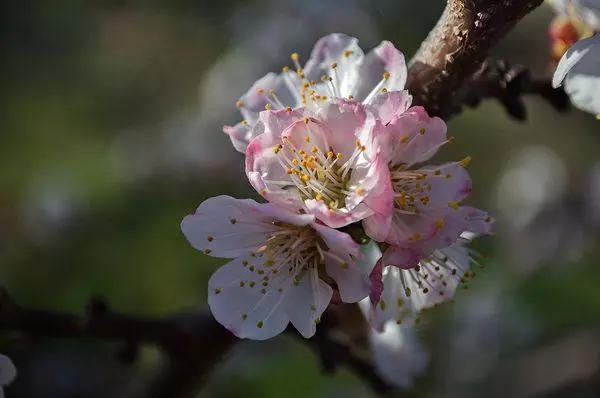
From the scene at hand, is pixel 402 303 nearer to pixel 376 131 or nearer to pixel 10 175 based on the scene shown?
pixel 376 131

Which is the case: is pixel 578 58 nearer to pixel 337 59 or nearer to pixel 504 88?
pixel 504 88

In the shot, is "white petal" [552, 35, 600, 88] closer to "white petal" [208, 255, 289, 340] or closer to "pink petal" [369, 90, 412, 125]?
"pink petal" [369, 90, 412, 125]

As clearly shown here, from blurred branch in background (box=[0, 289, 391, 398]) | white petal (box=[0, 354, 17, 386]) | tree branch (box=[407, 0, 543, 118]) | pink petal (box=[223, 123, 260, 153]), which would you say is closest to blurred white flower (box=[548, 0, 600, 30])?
tree branch (box=[407, 0, 543, 118])

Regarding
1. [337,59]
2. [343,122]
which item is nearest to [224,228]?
[343,122]

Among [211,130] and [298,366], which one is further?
[211,130]

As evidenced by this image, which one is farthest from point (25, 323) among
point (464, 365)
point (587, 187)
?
point (587, 187)

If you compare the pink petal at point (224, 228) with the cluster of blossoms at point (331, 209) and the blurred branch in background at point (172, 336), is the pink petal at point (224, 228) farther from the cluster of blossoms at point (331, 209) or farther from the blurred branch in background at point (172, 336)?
the blurred branch in background at point (172, 336)
